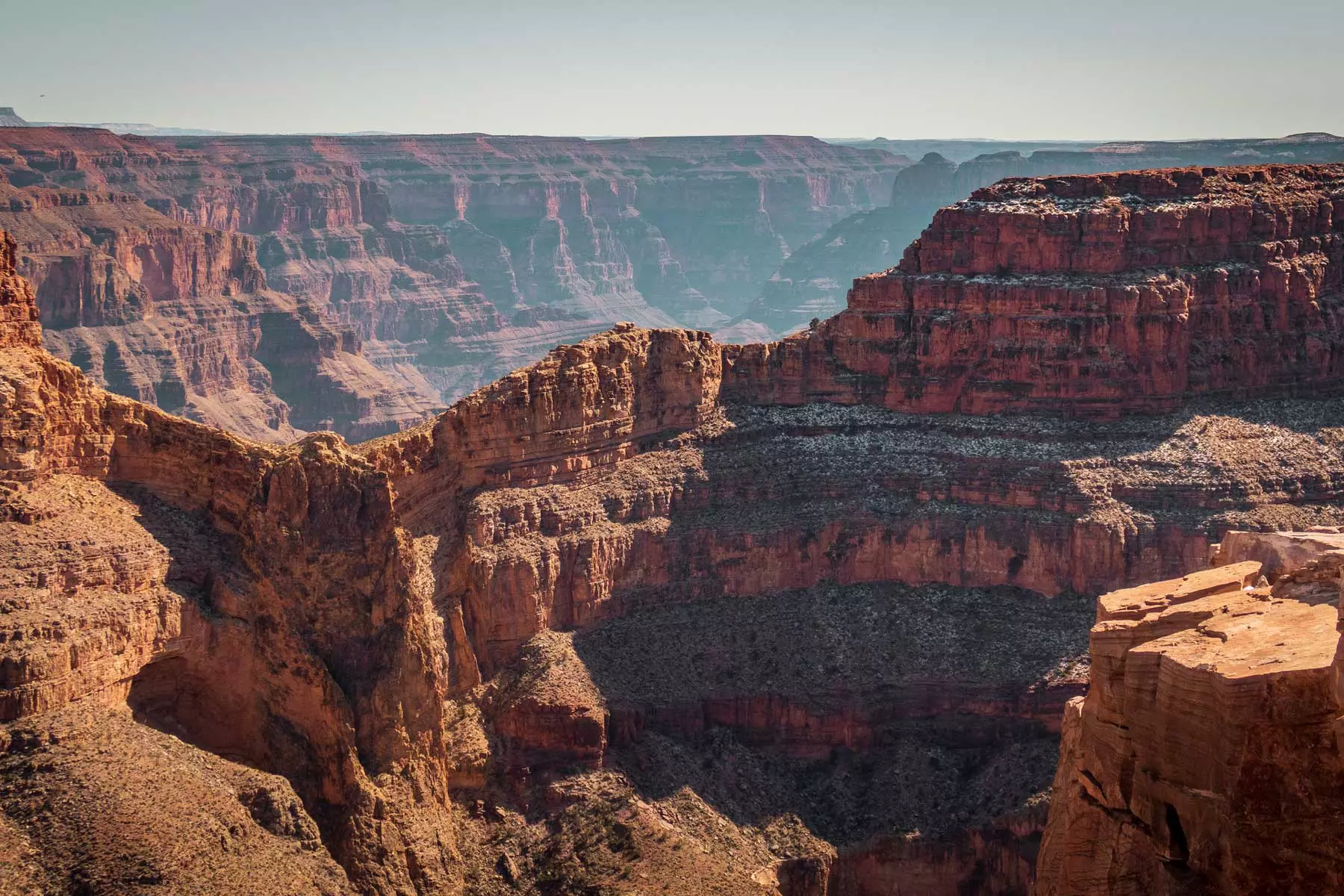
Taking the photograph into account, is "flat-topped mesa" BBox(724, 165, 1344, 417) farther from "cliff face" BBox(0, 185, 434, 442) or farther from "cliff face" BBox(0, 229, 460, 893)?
"cliff face" BBox(0, 185, 434, 442)

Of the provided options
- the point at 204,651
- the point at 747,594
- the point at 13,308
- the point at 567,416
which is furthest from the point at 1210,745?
the point at 747,594

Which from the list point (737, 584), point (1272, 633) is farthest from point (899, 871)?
point (1272, 633)

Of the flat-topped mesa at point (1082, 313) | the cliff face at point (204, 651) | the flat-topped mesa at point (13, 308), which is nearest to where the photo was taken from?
the cliff face at point (204, 651)

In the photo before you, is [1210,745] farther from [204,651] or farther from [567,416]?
[567,416]

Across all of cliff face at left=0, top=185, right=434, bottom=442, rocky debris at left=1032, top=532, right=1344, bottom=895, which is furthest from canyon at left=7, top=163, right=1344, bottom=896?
cliff face at left=0, top=185, right=434, bottom=442

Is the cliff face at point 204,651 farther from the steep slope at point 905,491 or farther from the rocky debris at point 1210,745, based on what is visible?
the rocky debris at point 1210,745

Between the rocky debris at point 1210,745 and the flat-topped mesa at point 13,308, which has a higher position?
the flat-topped mesa at point 13,308

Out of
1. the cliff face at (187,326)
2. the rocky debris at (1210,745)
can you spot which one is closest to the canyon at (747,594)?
the rocky debris at (1210,745)
